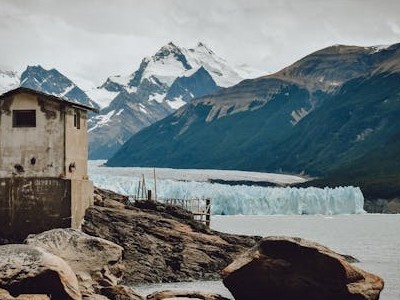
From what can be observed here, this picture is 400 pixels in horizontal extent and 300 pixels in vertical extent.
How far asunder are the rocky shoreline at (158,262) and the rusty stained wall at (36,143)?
392 centimetres

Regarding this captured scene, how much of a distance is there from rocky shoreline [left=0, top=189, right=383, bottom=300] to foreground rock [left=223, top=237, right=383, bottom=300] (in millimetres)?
42

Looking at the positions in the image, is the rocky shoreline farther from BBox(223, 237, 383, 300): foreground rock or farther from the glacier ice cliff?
the glacier ice cliff

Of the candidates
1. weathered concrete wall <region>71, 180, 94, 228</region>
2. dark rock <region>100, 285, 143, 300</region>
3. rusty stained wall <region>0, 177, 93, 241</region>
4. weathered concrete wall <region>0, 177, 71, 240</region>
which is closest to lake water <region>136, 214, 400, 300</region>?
dark rock <region>100, 285, 143, 300</region>

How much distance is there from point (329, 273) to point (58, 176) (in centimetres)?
1768

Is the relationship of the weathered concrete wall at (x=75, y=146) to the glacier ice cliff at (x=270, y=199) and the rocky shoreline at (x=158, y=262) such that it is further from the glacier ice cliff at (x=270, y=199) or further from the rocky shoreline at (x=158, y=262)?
the glacier ice cliff at (x=270, y=199)

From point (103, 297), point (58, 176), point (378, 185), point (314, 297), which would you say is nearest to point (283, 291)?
point (314, 297)

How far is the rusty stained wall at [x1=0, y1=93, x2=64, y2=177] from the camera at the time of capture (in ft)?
149

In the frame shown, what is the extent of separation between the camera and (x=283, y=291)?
115ft

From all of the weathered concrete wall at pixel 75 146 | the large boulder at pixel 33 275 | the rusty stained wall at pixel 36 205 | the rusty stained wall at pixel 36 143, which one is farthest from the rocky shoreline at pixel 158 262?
the rusty stained wall at pixel 36 143

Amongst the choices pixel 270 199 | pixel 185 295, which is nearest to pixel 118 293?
pixel 185 295

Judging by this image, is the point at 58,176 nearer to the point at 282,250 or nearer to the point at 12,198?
the point at 12,198

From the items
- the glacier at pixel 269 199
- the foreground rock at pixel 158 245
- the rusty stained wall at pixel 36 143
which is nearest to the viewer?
the rusty stained wall at pixel 36 143

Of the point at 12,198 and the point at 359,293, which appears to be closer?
the point at 359,293

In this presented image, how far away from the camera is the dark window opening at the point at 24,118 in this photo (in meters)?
46.1
